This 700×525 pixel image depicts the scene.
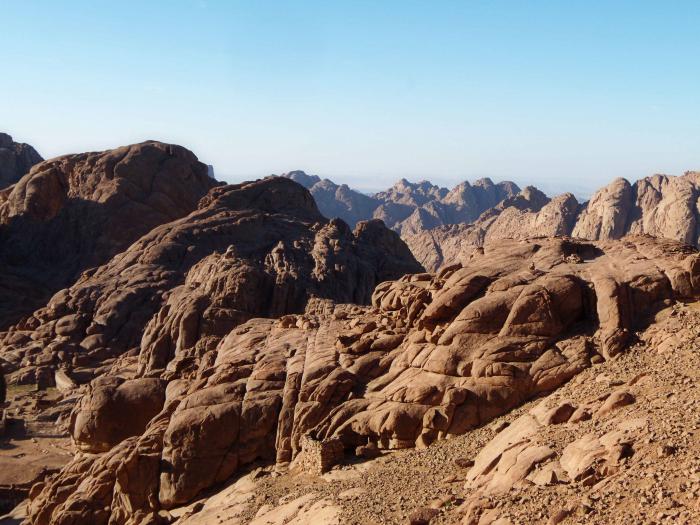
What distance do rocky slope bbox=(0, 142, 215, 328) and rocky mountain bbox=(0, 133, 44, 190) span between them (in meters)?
33.0

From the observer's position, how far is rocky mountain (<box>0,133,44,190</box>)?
455 ft

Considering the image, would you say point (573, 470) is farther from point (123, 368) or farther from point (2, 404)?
point (2, 404)

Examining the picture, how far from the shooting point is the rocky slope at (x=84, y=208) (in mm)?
95625

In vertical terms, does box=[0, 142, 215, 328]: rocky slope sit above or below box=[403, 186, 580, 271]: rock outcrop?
above

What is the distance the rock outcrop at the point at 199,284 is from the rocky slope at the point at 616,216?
91.9 feet

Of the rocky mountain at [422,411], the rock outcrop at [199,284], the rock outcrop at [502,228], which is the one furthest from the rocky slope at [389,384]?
the rock outcrop at [502,228]

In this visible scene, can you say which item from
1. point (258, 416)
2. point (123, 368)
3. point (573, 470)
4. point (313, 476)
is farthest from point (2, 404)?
point (573, 470)

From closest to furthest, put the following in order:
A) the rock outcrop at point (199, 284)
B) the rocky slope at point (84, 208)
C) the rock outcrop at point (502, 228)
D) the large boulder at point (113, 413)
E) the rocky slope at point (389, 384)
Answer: the rocky slope at point (389, 384) → the large boulder at point (113, 413) → the rock outcrop at point (199, 284) → the rocky slope at point (84, 208) → the rock outcrop at point (502, 228)

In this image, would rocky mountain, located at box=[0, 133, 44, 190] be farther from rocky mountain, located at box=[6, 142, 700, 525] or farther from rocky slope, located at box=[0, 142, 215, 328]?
rocky mountain, located at box=[6, 142, 700, 525]

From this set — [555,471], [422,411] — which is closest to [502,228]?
[422,411]

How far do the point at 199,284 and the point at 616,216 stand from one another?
79445 millimetres

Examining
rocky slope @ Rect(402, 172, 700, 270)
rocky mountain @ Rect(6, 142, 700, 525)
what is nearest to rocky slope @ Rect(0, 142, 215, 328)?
rocky mountain @ Rect(6, 142, 700, 525)

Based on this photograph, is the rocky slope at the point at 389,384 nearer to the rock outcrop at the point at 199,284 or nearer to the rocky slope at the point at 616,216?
the rock outcrop at the point at 199,284

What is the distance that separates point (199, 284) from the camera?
Answer: 6662 centimetres
